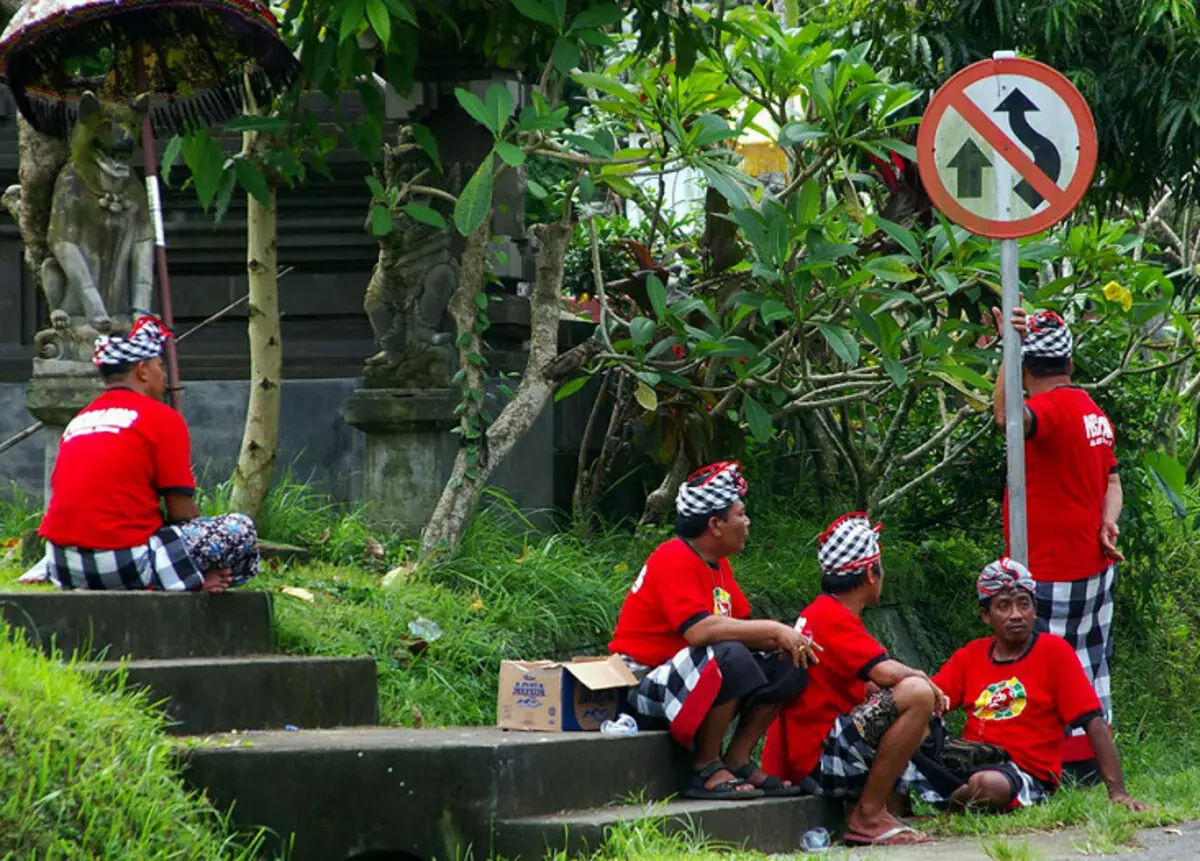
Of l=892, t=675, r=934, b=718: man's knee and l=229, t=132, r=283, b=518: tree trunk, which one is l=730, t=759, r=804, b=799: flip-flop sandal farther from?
l=229, t=132, r=283, b=518: tree trunk

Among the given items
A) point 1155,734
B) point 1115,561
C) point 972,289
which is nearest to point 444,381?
point 972,289

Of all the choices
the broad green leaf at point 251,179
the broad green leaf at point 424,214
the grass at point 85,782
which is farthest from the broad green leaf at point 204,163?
the grass at point 85,782

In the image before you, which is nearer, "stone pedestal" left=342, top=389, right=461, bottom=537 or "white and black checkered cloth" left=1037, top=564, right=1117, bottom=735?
"white and black checkered cloth" left=1037, top=564, right=1117, bottom=735

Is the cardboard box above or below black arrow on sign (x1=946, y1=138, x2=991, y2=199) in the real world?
below

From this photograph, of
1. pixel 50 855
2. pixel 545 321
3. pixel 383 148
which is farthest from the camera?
pixel 383 148

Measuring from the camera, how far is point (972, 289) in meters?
8.45

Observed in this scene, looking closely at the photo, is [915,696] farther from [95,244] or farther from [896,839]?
[95,244]

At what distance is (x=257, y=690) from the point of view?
613 cm

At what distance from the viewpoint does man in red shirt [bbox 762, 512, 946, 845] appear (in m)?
6.05

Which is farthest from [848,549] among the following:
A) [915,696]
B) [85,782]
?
[85,782]

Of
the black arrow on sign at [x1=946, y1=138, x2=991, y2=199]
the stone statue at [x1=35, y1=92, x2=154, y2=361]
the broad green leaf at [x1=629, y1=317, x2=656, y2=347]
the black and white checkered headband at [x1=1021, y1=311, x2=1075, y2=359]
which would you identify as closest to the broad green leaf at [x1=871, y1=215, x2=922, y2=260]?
the black and white checkered headband at [x1=1021, y1=311, x2=1075, y2=359]

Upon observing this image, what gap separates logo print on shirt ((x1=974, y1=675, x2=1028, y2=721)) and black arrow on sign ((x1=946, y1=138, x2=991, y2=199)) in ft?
5.90

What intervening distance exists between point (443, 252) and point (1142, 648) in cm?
502

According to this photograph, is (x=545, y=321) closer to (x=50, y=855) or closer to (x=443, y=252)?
(x=443, y=252)
